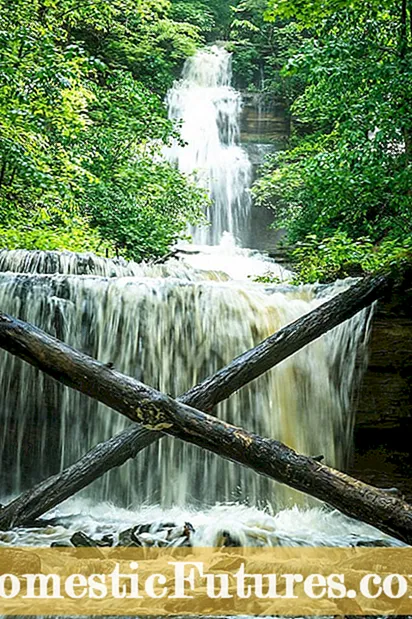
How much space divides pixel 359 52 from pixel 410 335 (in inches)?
132

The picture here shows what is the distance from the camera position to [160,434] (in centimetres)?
409

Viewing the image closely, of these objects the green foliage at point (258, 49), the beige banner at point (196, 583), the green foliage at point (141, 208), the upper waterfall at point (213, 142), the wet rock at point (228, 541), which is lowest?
the wet rock at point (228, 541)

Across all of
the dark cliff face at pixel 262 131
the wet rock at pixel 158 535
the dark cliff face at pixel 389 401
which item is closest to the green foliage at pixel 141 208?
the dark cliff face at pixel 262 131

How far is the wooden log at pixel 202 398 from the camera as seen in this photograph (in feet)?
13.2

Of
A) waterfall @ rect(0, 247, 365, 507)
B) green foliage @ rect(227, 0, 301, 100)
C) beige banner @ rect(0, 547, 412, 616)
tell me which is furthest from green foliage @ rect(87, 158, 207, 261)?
green foliage @ rect(227, 0, 301, 100)

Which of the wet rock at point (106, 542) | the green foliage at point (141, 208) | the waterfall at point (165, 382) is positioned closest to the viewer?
the wet rock at point (106, 542)

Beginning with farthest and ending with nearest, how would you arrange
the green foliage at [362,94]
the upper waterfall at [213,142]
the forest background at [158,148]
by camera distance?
the upper waterfall at [213,142]
the forest background at [158,148]
the green foliage at [362,94]

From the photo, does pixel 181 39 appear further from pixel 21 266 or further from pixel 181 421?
pixel 181 421

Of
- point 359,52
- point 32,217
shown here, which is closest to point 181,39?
point 32,217

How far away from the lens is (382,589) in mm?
3480

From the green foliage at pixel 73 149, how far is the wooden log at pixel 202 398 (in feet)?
12.1

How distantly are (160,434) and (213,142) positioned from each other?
51.1ft

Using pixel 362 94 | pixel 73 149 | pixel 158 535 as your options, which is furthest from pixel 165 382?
A: pixel 73 149

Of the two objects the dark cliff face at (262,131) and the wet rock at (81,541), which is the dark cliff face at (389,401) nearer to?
the wet rock at (81,541)
